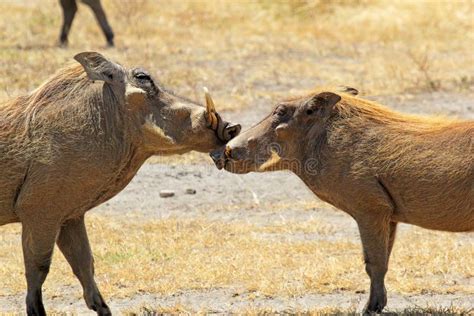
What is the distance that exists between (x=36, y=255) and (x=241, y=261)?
6.57 ft

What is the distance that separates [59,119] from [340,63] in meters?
9.03

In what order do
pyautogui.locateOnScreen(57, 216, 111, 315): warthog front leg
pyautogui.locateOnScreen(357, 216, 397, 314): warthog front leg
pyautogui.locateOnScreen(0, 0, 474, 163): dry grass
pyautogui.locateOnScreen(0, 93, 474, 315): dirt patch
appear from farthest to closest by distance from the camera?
pyautogui.locateOnScreen(0, 0, 474, 163): dry grass → pyautogui.locateOnScreen(0, 93, 474, 315): dirt patch → pyautogui.locateOnScreen(57, 216, 111, 315): warthog front leg → pyautogui.locateOnScreen(357, 216, 397, 314): warthog front leg

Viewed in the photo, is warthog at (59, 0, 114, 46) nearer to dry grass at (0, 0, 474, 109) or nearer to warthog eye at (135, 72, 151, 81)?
dry grass at (0, 0, 474, 109)

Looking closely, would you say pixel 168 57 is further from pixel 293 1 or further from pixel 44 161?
pixel 44 161

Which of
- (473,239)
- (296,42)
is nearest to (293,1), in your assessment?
(296,42)

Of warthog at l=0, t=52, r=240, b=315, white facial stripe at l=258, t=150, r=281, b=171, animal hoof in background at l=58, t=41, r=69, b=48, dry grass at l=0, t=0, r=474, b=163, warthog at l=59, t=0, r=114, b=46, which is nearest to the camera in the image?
warthog at l=0, t=52, r=240, b=315

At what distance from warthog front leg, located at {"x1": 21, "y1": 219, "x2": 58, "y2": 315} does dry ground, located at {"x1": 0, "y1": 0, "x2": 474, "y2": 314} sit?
0.71 metres

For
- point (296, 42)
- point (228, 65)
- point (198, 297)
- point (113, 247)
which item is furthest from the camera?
point (296, 42)

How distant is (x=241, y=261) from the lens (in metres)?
8.02

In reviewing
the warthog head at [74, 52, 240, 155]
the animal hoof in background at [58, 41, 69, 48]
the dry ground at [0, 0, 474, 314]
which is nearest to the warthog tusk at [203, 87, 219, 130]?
the warthog head at [74, 52, 240, 155]

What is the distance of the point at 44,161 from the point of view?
6.30m

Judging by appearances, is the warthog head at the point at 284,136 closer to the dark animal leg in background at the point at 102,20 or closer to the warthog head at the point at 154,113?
the warthog head at the point at 154,113

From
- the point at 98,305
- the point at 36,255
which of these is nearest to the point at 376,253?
the point at 98,305

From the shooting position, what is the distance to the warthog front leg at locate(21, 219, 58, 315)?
630 cm
